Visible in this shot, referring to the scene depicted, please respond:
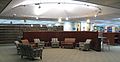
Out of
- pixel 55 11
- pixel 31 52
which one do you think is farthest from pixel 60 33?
pixel 31 52

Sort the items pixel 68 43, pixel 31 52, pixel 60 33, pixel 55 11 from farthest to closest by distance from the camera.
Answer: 1. pixel 55 11
2. pixel 60 33
3. pixel 68 43
4. pixel 31 52

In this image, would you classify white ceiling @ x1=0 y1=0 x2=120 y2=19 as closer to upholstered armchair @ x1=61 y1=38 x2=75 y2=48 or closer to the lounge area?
the lounge area

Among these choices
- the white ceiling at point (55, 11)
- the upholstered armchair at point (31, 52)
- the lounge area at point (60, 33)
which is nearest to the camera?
the upholstered armchair at point (31, 52)

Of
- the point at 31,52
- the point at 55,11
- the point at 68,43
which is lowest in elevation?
the point at 31,52

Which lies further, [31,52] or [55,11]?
[55,11]

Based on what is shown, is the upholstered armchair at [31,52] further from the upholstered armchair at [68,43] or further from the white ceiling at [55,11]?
the white ceiling at [55,11]

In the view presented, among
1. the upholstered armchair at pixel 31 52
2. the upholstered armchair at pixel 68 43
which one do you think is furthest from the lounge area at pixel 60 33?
the upholstered armchair at pixel 31 52

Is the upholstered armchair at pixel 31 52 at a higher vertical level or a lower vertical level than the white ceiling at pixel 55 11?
lower

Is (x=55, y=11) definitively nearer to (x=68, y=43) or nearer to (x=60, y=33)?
(x=60, y=33)

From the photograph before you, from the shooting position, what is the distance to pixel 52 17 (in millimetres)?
23109

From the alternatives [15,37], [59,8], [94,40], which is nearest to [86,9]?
[59,8]

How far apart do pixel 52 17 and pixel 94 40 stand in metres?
8.06

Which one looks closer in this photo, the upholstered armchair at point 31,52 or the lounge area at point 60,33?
the upholstered armchair at point 31,52

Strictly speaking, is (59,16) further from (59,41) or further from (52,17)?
(59,41)
